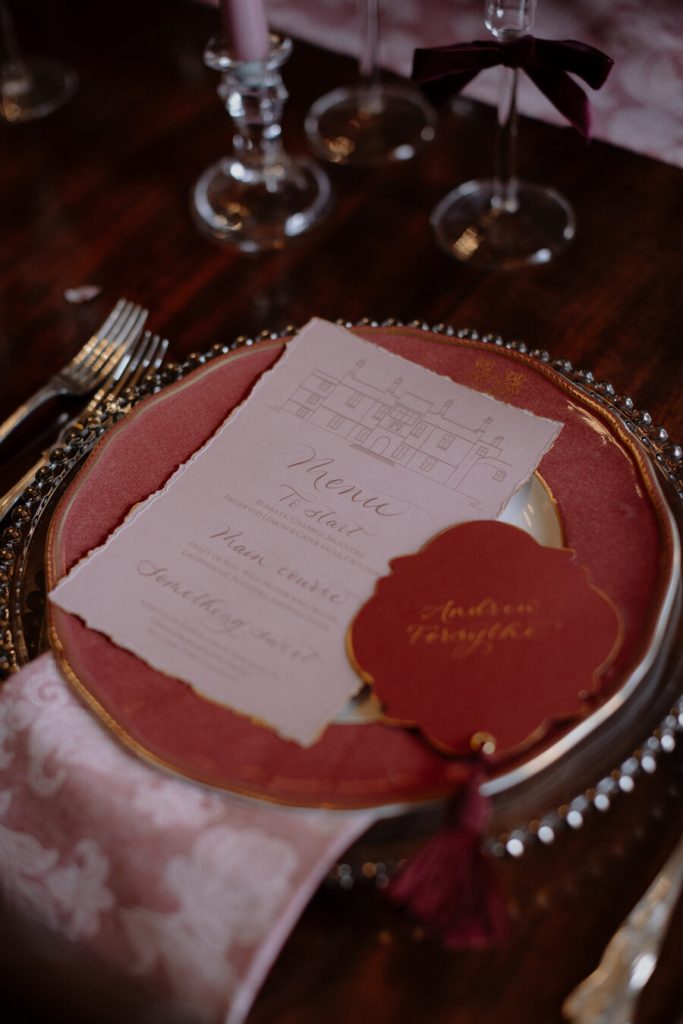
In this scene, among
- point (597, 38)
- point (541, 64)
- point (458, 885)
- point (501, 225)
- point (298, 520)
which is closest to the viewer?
point (458, 885)

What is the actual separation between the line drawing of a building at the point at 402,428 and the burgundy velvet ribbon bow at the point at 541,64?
208mm

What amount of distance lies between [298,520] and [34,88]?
61 cm

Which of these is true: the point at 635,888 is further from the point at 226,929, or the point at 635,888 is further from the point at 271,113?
the point at 271,113

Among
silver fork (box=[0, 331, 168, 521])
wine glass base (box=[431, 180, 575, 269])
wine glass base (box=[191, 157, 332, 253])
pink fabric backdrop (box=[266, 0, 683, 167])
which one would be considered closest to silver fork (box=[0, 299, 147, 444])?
silver fork (box=[0, 331, 168, 521])

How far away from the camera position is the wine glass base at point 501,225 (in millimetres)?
697

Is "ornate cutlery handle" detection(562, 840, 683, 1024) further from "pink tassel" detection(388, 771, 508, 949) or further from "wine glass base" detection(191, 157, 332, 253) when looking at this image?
"wine glass base" detection(191, 157, 332, 253)

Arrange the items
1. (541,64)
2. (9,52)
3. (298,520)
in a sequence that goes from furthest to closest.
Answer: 1. (9,52)
2. (541,64)
3. (298,520)

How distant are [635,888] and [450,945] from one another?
0.27ft

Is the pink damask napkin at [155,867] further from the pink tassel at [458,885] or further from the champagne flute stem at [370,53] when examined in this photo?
the champagne flute stem at [370,53]

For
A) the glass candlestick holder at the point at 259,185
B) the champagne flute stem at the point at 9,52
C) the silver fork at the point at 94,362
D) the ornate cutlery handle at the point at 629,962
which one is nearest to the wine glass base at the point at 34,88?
the champagne flute stem at the point at 9,52

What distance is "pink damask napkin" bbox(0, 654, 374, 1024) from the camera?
1.22ft

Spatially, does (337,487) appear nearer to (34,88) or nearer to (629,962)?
(629,962)

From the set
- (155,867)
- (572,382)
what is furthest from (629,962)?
(572,382)

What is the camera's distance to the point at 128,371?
65cm
